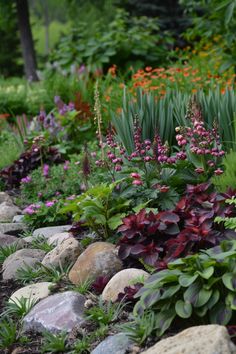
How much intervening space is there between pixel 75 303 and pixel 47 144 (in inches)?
128

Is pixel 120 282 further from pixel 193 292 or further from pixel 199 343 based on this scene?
pixel 199 343

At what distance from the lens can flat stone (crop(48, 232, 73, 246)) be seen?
4184 mm

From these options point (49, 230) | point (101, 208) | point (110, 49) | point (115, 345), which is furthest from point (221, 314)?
point (110, 49)

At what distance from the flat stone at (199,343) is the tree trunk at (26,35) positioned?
1233 centimetres

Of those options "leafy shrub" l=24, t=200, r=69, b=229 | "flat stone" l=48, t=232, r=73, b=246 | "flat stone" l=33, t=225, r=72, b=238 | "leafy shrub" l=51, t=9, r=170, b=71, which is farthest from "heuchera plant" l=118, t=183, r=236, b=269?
"leafy shrub" l=51, t=9, r=170, b=71

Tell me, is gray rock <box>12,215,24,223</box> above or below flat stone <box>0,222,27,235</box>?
below

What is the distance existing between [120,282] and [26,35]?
1217 centimetres

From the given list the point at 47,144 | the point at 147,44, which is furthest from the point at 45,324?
the point at 147,44

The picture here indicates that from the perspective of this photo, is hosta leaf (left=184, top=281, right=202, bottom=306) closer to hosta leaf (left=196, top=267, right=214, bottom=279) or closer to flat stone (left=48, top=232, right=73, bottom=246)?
hosta leaf (left=196, top=267, right=214, bottom=279)

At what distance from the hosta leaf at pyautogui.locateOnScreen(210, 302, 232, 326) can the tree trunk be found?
12.1 meters

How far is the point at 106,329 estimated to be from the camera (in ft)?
9.93

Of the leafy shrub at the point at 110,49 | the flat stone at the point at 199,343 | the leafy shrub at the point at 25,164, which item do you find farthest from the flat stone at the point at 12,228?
the leafy shrub at the point at 110,49

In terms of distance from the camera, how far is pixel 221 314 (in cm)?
276

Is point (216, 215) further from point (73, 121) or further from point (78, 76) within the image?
point (78, 76)
